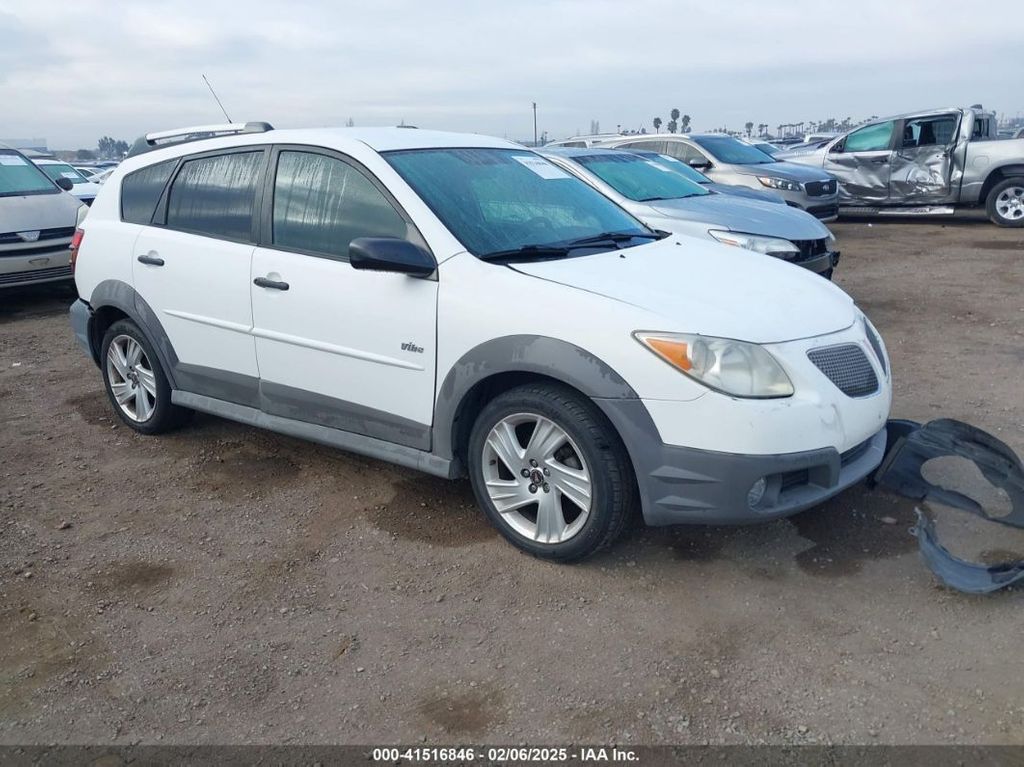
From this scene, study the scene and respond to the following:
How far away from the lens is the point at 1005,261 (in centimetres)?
1063

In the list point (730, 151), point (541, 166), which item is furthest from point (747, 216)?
point (730, 151)

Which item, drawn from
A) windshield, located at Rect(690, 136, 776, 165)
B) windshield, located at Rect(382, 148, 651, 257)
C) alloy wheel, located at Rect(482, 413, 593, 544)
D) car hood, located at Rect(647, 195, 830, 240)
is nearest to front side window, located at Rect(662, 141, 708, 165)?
windshield, located at Rect(690, 136, 776, 165)

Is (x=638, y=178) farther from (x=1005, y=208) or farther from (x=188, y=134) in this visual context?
(x=1005, y=208)

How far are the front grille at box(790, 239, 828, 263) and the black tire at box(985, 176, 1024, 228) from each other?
7500 mm

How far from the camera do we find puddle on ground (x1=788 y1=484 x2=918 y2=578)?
3592 mm

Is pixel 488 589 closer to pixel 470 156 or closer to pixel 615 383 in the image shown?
pixel 615 383

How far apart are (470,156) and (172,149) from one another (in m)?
1.85

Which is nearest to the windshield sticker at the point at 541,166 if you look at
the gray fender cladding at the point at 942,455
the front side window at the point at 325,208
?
the front side window at the point at 325,208

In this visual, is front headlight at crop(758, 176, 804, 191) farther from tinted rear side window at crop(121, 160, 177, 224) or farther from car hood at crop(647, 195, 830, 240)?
tinted rear side window at crop(121, 160, 177, 224)

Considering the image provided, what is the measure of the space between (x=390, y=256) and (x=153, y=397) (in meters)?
2.36

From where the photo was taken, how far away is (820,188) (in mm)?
12234

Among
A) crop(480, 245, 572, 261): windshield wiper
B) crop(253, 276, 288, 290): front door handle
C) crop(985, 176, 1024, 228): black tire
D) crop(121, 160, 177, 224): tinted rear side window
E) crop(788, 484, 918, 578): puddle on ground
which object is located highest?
crop(121, 160, 177, 224): tinted rear side window

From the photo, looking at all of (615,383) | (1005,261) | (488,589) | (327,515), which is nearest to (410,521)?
(327,515)

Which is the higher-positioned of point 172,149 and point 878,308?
point 172,149
